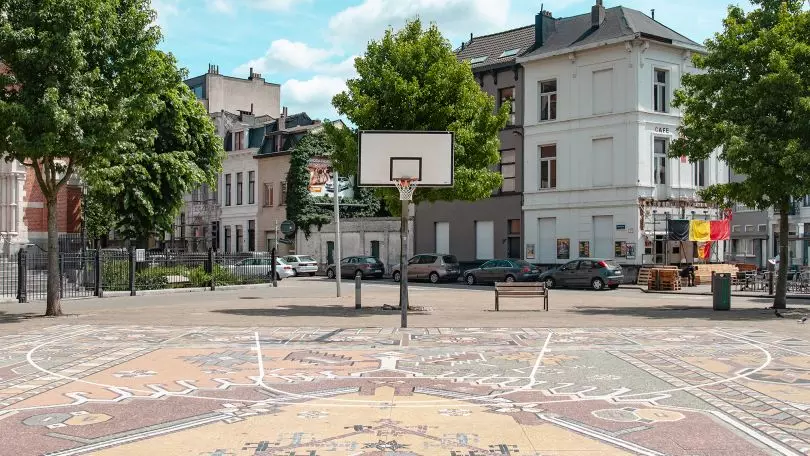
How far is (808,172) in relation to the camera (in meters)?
21.0

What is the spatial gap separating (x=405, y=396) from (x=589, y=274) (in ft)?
95.7

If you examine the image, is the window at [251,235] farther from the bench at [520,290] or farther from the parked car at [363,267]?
the bench at [520,290]

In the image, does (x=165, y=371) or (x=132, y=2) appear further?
(x=132, y=2)

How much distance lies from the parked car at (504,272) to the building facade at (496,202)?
4.96 meters

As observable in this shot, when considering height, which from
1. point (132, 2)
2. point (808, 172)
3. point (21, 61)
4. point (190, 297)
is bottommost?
point (190, 297)

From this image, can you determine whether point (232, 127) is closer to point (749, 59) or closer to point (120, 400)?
point (749, 59)

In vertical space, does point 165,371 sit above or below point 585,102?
below

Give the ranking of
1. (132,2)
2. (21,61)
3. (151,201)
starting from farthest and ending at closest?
(151,201) < (132,2) < (21,61)

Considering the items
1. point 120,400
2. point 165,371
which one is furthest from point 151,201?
point 120,400

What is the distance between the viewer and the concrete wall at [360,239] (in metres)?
54.0

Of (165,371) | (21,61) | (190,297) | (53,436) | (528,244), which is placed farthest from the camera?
(528,244)

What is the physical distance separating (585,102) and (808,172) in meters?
22.9

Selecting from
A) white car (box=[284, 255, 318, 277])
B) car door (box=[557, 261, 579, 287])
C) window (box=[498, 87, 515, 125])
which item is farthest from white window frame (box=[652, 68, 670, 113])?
white car (box=[284, 255, 318, 277])

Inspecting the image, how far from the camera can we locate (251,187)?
64438mm
